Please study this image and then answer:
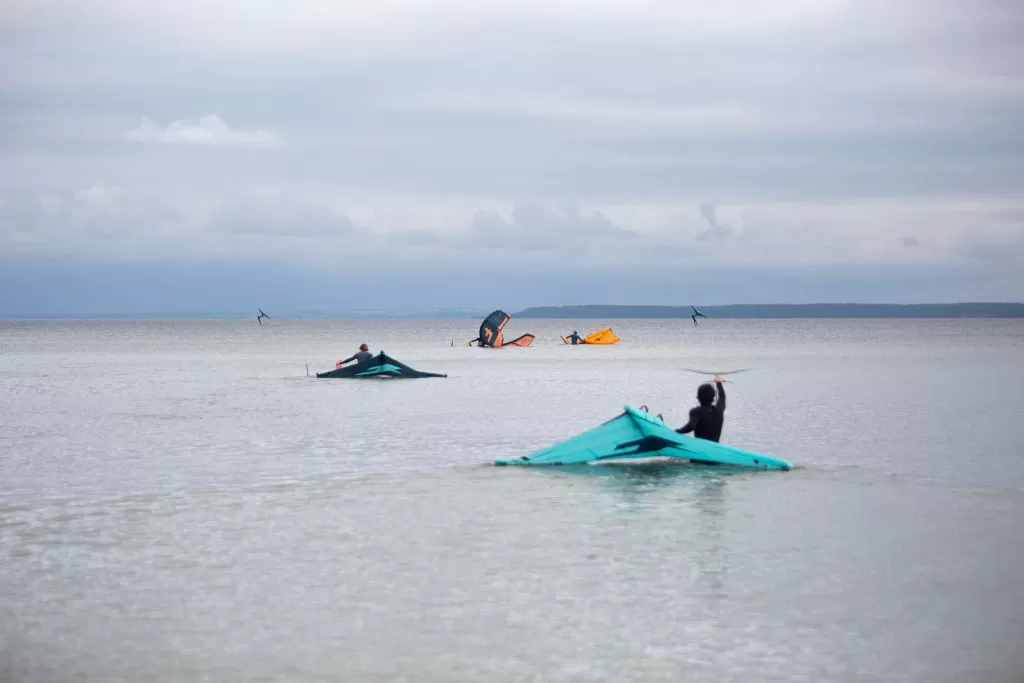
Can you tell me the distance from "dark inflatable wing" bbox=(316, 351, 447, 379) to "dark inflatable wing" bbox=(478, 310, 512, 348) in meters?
56.2

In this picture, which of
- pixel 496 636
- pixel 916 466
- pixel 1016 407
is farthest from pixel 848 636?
pixel 1016 407

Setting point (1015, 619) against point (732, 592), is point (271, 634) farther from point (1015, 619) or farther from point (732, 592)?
point (1015, 619)

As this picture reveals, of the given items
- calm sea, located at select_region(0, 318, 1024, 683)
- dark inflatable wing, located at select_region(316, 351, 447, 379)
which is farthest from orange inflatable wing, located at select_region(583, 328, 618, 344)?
calm sea, located at select_region(0, 318, 1024, 683)

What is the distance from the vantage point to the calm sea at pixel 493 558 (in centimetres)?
1033

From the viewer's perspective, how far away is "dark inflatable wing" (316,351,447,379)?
53.8 meters

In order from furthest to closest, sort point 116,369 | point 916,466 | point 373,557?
point 116,369, point 916,466, point 373,557

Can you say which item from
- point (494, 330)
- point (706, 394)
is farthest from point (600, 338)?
point (706, 394)

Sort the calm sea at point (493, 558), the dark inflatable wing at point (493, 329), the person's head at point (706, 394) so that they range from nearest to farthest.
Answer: the calm sea at point (493, 558), the person's head at point (706, 394), the dark inflatable wing at point (493, 329)

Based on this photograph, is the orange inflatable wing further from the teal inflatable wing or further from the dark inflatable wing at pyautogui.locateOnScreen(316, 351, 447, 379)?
the teal inflatable wing

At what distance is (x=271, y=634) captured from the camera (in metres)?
11.0

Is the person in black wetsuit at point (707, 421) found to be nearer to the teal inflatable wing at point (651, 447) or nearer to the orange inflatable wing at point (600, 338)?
the teal inflatable wing at point (651, 447)

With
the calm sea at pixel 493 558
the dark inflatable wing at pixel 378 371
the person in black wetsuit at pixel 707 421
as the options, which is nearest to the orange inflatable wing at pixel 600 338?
the dark inflatable wing at pixel 378 371

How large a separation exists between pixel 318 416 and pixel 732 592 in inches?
992

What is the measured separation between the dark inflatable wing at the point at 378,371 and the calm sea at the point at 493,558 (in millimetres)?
20695
